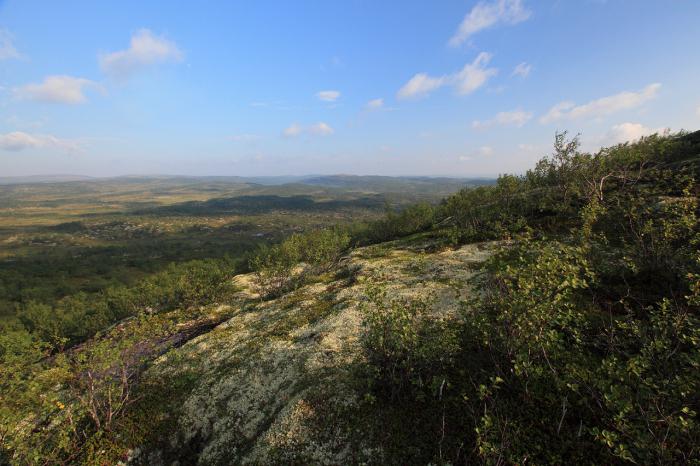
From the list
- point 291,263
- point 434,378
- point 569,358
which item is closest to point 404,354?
point 434,378

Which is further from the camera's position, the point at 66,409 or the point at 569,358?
the point at 66,409

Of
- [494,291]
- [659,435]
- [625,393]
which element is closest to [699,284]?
[625,393]

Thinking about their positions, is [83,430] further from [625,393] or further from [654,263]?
[654,263]

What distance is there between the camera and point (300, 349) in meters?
24.1

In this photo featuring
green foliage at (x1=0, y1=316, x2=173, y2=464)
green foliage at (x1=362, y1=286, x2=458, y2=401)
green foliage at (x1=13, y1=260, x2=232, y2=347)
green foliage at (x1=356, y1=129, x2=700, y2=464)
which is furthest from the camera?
green foliage at (x1=13, y1=260, x2=232, y2=347)

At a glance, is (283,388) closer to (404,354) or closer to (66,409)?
(404,354)

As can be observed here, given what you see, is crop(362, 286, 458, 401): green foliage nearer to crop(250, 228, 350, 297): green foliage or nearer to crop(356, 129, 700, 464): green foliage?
crop(356, 129, 700, 464): green foliage

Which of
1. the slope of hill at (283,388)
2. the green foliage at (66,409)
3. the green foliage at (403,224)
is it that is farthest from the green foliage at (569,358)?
the green foliage at (403,224)

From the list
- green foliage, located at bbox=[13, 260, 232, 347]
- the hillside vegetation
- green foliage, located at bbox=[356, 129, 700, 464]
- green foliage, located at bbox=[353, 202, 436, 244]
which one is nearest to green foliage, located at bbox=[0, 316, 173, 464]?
the hillside vegetation

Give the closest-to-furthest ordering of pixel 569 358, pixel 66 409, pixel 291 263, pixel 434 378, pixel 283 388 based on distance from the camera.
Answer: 1. pixel 569 358
2. pixel 434 378
3. pixel 66 409
4. pixel 283 388
5. pixel 291 263

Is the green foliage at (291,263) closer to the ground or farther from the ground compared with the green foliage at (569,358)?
closer to the ground

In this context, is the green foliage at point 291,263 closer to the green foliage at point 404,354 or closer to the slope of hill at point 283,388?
the slope of hill at point 283,388

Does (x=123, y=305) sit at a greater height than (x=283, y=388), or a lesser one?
lesser

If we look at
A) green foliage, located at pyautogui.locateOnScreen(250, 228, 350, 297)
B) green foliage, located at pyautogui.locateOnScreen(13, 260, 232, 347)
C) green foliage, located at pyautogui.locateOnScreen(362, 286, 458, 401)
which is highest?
green foliage, located at pyautogui.locateOnScreen(362, 286, 458, 401)
